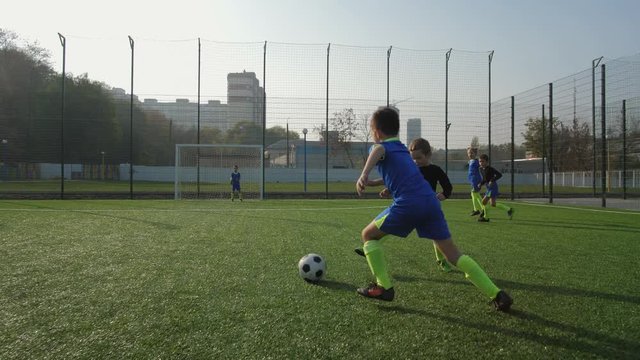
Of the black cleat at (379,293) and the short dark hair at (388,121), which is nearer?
the black cleat at (379,293)

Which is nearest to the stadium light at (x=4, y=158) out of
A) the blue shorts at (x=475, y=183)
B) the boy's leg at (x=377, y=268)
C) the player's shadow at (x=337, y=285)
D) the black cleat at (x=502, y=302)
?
the blue shorts at (x=475, y=183)

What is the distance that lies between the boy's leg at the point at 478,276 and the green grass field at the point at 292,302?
0.12 meters

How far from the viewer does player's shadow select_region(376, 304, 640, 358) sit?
2729 millimetres

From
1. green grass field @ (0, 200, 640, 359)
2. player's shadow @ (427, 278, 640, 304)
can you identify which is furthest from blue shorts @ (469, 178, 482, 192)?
player's shadow @ (427, 278, 640, 304)

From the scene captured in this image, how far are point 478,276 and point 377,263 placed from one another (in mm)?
836

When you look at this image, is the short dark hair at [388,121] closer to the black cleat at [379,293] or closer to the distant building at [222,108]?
the black cleat at [379,293]

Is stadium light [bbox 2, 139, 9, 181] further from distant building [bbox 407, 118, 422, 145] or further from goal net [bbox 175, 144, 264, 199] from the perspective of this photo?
distant building [bbox 407, 118, 422, 145]

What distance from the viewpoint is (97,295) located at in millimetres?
3789

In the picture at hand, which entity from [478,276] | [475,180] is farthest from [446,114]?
[478,276]

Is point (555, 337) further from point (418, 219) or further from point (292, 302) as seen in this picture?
point (292, 302)

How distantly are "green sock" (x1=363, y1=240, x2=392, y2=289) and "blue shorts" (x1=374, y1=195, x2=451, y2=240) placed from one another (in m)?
0.19

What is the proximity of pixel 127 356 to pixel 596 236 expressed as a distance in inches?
324

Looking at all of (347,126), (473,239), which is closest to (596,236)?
(473,239)

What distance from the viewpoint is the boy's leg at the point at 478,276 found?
11.3ft
